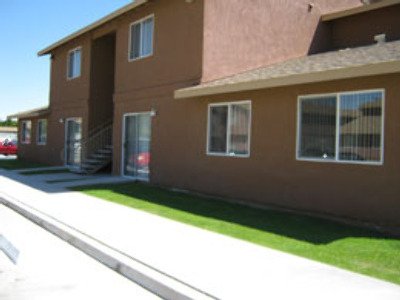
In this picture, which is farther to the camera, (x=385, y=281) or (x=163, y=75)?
(x=163, y=75)

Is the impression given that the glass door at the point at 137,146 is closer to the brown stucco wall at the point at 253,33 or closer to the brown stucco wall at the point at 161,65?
the brown stucco wall at the point at 161,65

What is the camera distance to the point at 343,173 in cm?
1116

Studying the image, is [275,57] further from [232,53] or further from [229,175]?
[229,175]

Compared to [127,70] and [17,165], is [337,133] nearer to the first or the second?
[127,70]

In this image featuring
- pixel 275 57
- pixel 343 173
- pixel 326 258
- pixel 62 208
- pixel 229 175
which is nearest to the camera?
pixel 326 258

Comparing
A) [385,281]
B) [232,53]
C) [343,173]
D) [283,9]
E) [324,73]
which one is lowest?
[385,281]

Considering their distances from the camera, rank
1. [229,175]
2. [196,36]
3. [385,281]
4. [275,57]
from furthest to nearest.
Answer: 1. [275,57]
2. [196,36]
3. [229,175]
4. [385,281]

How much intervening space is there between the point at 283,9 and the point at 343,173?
7.52m

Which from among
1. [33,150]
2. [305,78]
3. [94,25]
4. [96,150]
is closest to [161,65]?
[94,25]

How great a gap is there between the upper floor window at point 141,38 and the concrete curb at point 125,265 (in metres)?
8.49

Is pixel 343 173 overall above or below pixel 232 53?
below

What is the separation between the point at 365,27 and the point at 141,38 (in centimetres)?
716

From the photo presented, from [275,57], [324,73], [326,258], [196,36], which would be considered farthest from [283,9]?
[326,258]

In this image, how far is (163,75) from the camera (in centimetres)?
1731
